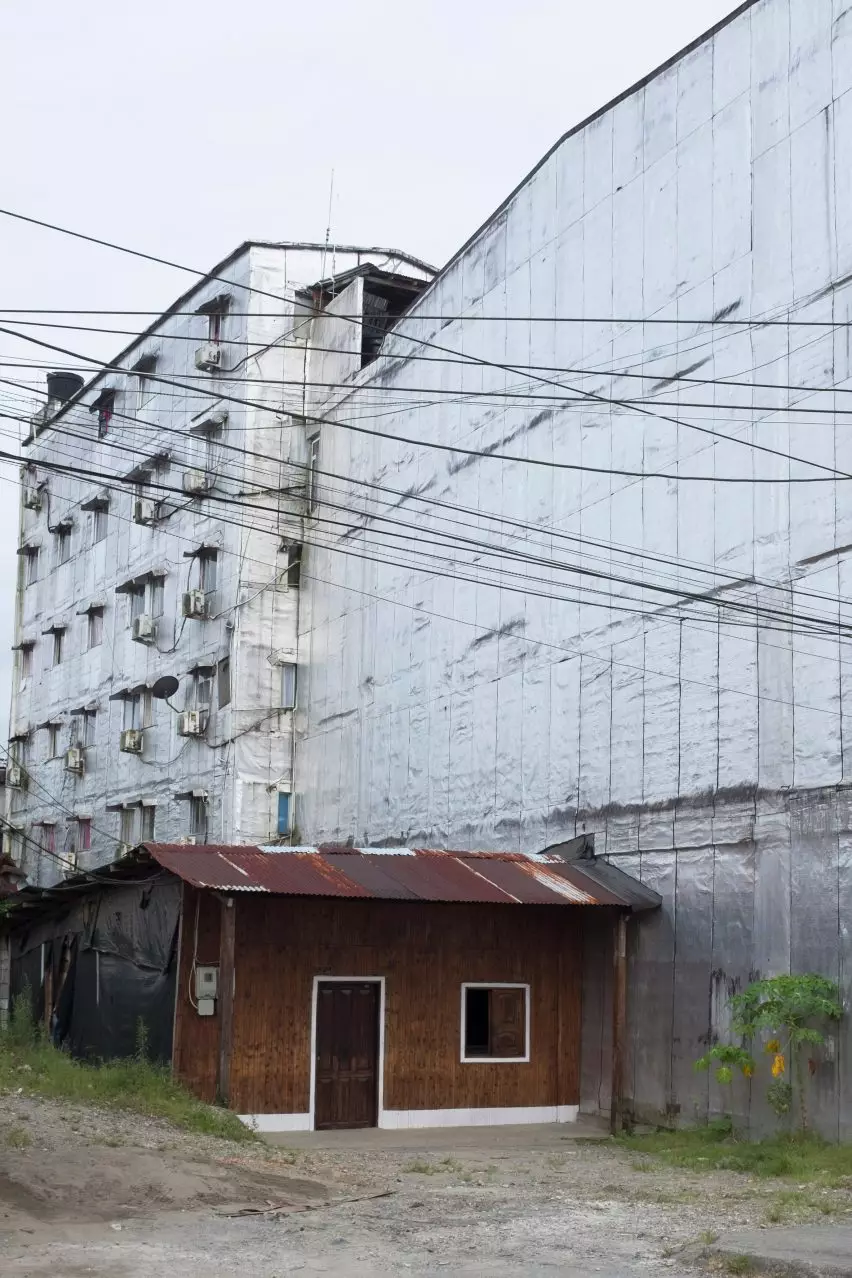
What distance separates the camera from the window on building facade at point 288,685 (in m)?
33.7

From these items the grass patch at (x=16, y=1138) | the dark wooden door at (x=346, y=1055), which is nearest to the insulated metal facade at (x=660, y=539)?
the dark wooden door at (x=346, y=1055)

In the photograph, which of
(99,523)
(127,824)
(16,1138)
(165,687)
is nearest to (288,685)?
(165,687)

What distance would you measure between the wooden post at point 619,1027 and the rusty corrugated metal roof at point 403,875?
1.66ft

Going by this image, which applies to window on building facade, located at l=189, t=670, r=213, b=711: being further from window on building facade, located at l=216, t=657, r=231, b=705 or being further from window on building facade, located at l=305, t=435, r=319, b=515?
window on building facade, located at l=305, t=435, r=319, b=515

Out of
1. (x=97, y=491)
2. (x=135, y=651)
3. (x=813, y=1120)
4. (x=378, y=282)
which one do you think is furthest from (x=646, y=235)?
(x=97, y=491)

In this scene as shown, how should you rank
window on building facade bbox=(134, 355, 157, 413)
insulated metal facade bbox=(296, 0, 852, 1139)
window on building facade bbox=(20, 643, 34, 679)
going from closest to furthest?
1. insulated metal facade bbox=(296, 0, 852, 1139)
2. window on building facade bbox=(134, 355, 157, 413)
3. window on building facade bbox=(20, 643, 34, 679)

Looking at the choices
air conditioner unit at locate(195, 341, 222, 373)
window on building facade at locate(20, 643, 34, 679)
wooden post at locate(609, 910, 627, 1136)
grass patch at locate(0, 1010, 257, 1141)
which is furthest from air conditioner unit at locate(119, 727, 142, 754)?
wooden post at locate(609, 910, 627, 1136)

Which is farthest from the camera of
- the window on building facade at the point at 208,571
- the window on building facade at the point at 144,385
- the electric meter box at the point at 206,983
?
the window on building facade at the point at 144,385

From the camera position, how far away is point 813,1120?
61.1ft

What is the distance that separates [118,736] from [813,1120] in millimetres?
24734

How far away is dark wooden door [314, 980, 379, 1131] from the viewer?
2159 cm

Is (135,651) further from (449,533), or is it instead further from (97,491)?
(449,533)

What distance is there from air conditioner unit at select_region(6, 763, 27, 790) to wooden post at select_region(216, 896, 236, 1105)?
27235mm

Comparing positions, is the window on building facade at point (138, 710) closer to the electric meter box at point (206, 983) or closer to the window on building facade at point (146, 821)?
the window on building facade at point (146, 821)
